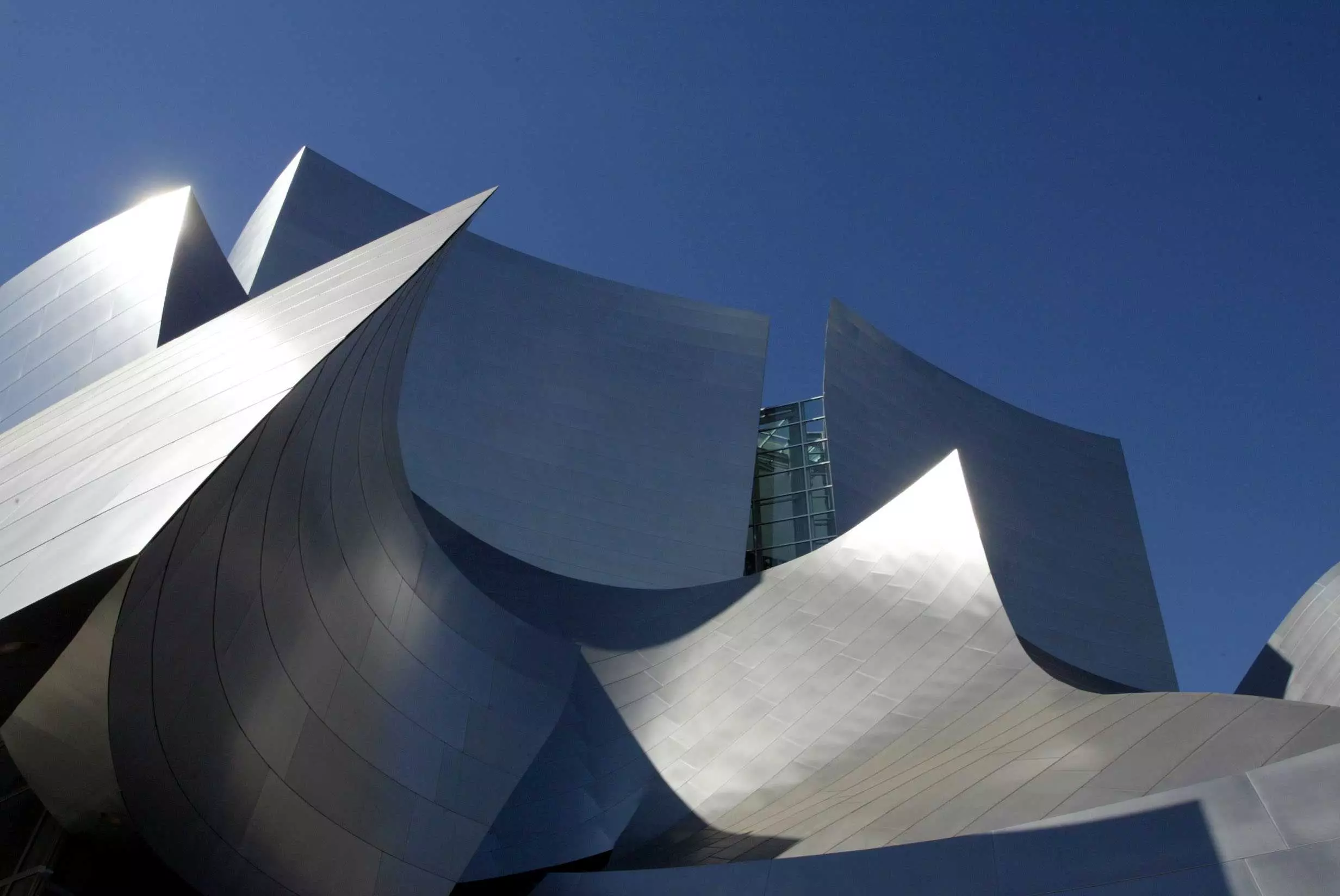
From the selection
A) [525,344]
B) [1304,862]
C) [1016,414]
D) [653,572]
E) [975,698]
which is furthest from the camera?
→ [1016,414]

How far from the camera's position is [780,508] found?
2708 cm

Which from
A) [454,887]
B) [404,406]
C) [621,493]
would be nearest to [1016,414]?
[621,493]

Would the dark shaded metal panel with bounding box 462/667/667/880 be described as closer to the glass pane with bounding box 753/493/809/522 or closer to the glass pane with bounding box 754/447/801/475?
the glass pane with bounding box 753/493/809/522

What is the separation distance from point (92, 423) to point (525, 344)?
17.7 metres

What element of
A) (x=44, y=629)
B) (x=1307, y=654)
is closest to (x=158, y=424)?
(x=44, y=629)

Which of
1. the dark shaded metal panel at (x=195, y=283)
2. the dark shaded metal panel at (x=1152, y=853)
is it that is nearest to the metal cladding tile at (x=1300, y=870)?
the dark shaded metal panel at (x=1152, y=853)

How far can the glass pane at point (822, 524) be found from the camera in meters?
25.3

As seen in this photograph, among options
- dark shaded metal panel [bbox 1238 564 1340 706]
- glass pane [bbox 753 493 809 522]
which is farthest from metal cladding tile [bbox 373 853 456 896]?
glass pane [bbox 753 493 809 522]

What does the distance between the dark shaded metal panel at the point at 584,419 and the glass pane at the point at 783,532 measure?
13.5 ft

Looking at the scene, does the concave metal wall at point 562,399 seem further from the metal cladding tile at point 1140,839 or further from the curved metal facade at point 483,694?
the metal cladding tile at point 1140,839

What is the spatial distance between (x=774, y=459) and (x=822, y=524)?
9.37 feet

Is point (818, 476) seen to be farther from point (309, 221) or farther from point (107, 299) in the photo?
point (107, 299)

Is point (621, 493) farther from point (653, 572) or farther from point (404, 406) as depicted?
point (404, 406)

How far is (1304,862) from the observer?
4.75 meters
